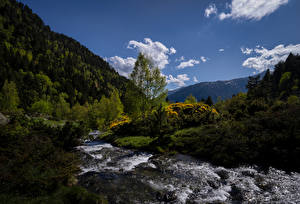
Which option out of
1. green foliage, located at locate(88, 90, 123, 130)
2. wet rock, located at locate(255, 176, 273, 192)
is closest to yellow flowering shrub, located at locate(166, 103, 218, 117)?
wet rock, located at locate(255, 176, 273, 192)

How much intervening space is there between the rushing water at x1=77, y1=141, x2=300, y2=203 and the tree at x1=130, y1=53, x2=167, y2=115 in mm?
11798

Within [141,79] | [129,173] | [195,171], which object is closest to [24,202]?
[129,173]

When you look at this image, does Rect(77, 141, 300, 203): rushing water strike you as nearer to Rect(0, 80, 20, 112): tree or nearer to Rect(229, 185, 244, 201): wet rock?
Rect(229, 185, 244, 201): wet rock

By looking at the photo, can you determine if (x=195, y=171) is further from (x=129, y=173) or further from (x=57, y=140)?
(x=57, y=140)

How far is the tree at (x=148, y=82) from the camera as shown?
64.6ft

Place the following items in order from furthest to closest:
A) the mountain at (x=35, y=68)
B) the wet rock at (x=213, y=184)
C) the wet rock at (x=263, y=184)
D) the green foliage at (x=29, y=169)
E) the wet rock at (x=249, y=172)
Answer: the mountain at (x=35, y=68) → the wet rock at (x=249, y=172) → the wet rock at (x=213, y=184) → the wet rock at (x=263, y=184) → the green foliage at (x=29, y=169)

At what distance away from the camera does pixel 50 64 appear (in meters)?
100

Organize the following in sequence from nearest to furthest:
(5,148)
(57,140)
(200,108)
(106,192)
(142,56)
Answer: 1. (106,192)
2. (5,148)
3. (57,140)
4. (142,56)
5. (200,108)

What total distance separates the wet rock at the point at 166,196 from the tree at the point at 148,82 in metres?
15.0

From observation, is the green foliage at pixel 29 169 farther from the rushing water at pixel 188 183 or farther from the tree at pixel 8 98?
the tree at pixel 8 98

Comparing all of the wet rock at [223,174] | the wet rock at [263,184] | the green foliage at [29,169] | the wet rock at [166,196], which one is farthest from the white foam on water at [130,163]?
the wet rock at [263,184]

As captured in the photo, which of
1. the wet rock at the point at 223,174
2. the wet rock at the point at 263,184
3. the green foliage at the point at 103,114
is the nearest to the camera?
the wet rock at the point at 263,184

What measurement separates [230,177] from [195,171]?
193 centimetres

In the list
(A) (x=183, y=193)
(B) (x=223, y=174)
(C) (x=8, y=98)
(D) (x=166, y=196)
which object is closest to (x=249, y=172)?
(B) (x=223, y=174)
